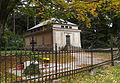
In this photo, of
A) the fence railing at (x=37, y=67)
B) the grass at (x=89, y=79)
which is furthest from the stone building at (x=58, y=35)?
the grass at (x=89, y=79)

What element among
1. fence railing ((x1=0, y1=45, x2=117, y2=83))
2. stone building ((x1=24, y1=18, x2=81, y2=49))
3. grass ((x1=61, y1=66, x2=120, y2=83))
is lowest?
grass ((x1=61, y1=66, x2=120, y2=83))

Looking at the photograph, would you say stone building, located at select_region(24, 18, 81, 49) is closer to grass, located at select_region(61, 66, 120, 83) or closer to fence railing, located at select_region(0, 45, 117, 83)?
fence railing, located at select_region(0, 45, 117, 83)

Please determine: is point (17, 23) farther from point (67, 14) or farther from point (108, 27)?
point (67, 14)

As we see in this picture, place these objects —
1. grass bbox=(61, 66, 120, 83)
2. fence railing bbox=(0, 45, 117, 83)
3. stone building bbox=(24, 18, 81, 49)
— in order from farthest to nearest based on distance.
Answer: stone building bbox=(24, 18, 81, 49) → grass bbox=(61, 66, 120, 83) → fence railing bbox=(0, 45, 117, 83)

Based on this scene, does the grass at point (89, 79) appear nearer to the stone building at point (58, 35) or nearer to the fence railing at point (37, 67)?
the fence railing at point (37, 67)

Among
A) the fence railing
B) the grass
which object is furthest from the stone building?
the grass

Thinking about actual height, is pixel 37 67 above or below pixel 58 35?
below

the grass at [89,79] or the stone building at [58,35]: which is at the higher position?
→ the stone building at [58,35]

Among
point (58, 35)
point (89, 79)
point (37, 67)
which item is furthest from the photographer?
point (58, 35)

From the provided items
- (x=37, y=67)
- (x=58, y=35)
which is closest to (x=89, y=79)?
(x=37, y=67)

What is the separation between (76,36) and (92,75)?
59.0 ft

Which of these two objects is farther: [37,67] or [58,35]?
[58,35]

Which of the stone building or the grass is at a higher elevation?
the stone building

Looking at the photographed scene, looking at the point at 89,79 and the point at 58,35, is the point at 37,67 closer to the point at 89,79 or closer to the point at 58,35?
the point at 89,79
